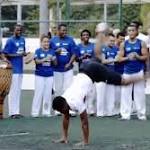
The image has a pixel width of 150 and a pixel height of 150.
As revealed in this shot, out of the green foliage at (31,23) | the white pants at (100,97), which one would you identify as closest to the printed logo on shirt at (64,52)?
the white pants at (100,97)

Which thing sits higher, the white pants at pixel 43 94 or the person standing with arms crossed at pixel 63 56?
the person standing with arms crossed at pixel 63 56

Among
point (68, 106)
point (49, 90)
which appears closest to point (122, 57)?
point (49, 90)

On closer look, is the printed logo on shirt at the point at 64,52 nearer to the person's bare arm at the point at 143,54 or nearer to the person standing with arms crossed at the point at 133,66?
the person standing with arms crossed at the point at 133,66

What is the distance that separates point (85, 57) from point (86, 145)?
4.16m

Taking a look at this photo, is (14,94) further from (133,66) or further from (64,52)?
(133,66)

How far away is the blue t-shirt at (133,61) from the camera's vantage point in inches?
564

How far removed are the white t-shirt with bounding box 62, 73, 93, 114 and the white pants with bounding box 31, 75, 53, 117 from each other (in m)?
3.84

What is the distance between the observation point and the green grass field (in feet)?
35.3

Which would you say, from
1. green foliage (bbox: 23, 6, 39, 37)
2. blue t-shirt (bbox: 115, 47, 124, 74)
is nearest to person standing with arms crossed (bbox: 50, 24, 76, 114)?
blue t-shirt (bbox: 115, 47, 124, 74)

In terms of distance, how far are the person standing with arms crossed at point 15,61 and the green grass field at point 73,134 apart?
1.31 ft

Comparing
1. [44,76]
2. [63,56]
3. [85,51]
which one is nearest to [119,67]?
[85,51]

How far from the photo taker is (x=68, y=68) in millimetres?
14969

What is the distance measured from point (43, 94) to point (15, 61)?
0.93 m

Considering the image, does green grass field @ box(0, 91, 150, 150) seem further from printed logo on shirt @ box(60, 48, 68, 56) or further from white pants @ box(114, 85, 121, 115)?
printed logo on shirt @ box(60, 48, 68, 56)
